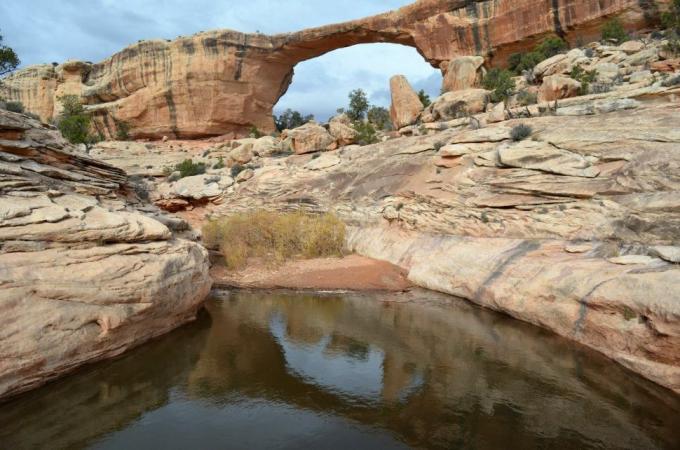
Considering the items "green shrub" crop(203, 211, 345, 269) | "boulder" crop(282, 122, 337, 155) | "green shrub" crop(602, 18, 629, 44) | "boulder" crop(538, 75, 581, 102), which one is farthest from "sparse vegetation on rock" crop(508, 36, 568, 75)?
"green shrub" crop(203, 211, 345, 269)

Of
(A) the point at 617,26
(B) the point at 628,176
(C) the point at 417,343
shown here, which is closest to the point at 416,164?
(B) the point at 628,176

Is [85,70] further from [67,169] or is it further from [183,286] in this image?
[183,286]

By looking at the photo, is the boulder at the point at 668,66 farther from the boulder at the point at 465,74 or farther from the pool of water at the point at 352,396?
the pool of water at the point at 352,396

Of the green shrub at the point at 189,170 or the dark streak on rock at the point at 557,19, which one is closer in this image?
the green shrub at the point at 189,170

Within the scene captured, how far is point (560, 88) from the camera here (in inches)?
661

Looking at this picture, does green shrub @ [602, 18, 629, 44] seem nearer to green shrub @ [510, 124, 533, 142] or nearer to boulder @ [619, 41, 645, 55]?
boulder @ [619, 41, 645, 55]

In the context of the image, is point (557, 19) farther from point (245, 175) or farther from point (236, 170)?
point (236, 170)

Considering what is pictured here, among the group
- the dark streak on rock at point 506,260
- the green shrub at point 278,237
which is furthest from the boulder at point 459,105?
the dark streak on rock at point 506,260

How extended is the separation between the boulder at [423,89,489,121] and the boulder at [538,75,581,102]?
342 cm

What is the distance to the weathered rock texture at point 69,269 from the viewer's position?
5.98 m

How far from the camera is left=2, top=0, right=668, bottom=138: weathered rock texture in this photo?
28109mm

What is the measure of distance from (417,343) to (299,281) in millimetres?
5517

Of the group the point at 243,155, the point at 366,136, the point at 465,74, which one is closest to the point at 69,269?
the point at 366,136

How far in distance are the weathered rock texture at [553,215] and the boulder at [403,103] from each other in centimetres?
486
